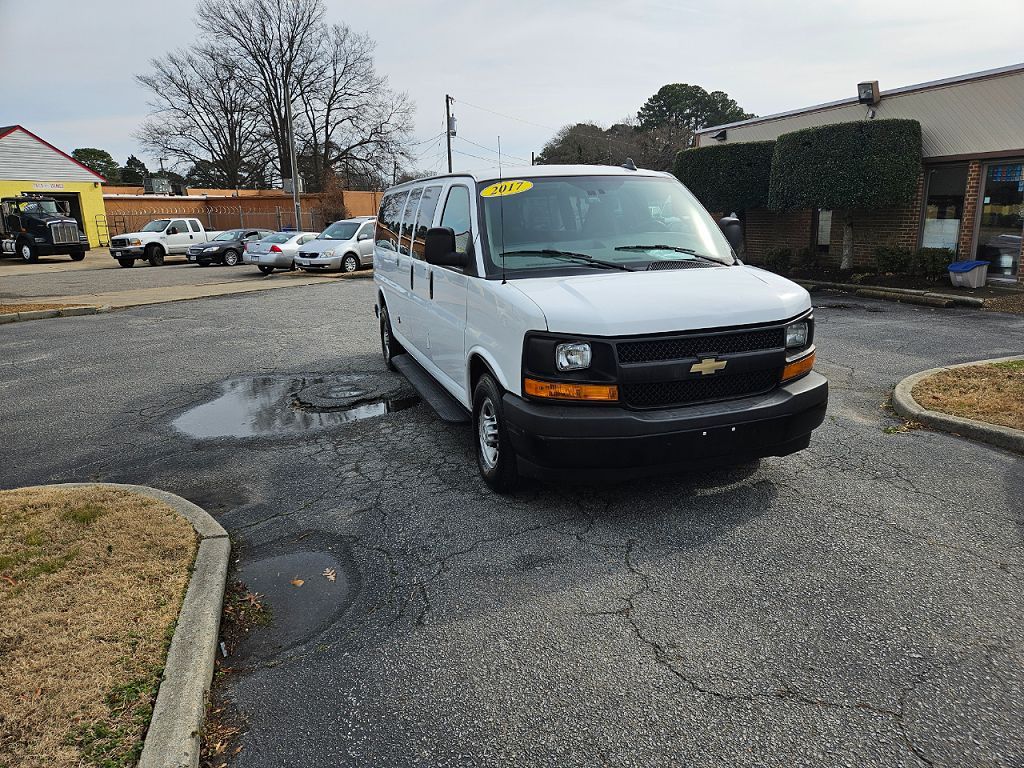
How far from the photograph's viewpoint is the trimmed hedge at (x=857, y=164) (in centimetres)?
1510

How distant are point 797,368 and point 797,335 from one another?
21cm

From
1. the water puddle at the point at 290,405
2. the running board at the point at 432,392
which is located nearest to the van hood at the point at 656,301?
the running board at the point at 432,392

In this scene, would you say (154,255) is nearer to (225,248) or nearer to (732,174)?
(225,248)

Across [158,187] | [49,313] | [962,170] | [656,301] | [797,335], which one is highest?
[158,187]

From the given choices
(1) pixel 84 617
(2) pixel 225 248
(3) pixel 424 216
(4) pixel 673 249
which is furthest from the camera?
(2) pixel 225 248

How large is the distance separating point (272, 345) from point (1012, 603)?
30.8ft

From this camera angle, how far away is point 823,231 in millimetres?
19000

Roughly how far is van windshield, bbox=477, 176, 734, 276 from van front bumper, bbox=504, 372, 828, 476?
42.9 inches

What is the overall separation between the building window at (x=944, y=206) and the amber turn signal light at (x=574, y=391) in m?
14.6

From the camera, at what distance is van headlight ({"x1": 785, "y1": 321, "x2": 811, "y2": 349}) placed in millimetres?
4359

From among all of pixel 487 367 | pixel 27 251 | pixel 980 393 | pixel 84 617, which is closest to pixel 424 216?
pixel 487 367

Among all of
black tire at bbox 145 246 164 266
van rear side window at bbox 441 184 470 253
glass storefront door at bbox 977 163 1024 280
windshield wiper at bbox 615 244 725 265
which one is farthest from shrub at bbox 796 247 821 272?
black tire at bbox 145 246 164 266

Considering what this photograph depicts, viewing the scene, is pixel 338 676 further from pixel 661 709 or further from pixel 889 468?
pixel 889 468

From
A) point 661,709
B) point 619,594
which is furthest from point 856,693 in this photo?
point 619,594
